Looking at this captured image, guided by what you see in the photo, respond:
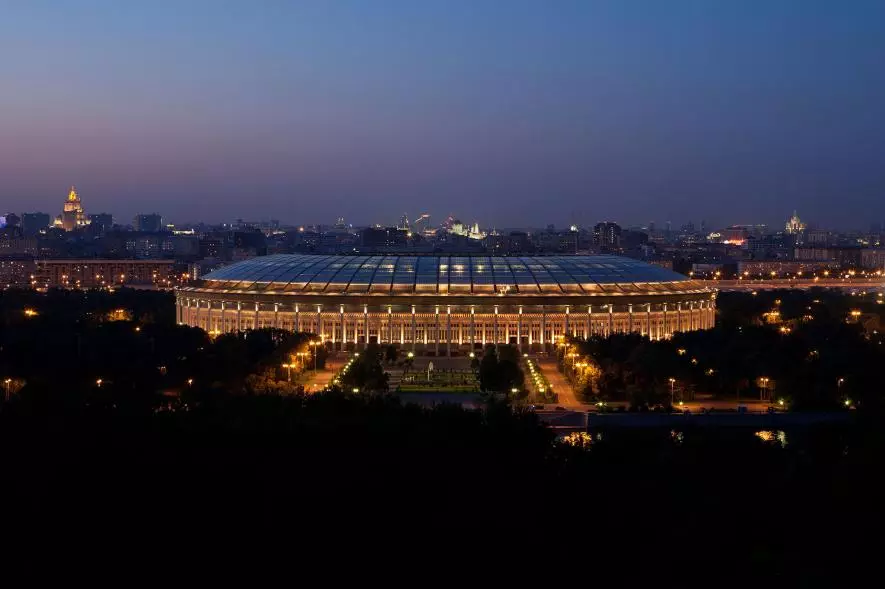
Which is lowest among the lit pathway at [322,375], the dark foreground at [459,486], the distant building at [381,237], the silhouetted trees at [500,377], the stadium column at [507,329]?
the dark foreground at [459,486]

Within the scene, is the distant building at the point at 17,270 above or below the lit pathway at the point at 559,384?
above

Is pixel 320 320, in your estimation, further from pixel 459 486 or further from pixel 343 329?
pixel 459 486

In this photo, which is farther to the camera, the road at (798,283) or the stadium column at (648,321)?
the road at (798,283)

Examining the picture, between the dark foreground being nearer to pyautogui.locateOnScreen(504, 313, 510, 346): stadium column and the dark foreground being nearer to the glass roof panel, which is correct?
pyautogui.locateOnScreen(504, 313, 510, 346): stadium column

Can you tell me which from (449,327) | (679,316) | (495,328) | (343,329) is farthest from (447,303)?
(679,316)

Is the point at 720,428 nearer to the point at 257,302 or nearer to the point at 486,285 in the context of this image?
the point at 486,285

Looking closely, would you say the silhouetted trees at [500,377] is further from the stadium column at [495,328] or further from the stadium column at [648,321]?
the stadium column at [648,321]

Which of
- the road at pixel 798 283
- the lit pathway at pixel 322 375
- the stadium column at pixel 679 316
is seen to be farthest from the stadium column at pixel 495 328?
the road at pixel 798 283

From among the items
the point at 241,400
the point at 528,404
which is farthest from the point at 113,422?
the point at 528,404
